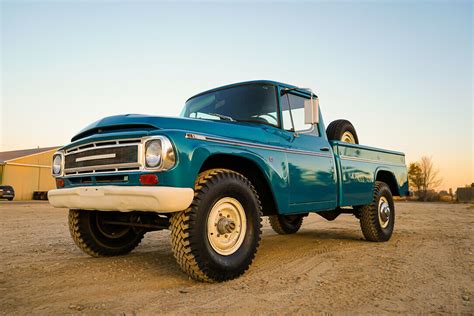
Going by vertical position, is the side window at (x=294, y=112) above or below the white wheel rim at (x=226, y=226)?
above

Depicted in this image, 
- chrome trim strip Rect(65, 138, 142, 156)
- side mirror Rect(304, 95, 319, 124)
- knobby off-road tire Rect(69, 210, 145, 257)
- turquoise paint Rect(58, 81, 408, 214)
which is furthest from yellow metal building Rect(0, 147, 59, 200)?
side mirror Rect(304, 95, 319, 124)

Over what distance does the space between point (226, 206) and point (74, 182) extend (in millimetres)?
1649

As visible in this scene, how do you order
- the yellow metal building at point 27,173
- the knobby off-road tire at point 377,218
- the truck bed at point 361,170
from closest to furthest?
the truck bed at point 361,170, the knobby off-road tire at point 377,218, the yellow metal building at point 27,173

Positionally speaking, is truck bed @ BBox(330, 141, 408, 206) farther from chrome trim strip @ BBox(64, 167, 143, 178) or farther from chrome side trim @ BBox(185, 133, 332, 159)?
chrome trim strip @ BBox(64, 167, 143, 178)

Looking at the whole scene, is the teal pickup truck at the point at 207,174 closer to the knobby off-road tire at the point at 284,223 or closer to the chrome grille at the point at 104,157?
the chrome grille at the point at 104,157

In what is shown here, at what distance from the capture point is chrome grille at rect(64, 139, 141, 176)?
3109 millimetres

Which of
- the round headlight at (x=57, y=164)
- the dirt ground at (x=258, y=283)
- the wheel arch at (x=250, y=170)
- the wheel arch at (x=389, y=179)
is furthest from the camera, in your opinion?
the wheel arch at (x=389, y=179)

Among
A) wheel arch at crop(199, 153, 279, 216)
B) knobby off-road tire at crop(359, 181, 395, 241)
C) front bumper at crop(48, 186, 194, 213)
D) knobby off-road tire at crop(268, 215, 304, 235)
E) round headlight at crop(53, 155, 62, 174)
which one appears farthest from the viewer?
knobby off-road tire at crop(268, 215, 304, 235)

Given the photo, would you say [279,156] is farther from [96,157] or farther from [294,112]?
[96,157]

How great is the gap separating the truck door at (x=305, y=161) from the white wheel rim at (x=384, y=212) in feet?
5.72

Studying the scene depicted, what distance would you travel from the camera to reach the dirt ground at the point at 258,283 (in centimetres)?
257

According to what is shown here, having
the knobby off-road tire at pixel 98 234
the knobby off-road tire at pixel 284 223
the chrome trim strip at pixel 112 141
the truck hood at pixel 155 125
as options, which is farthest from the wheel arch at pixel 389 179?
the chrome trim strip at pixel 112 141

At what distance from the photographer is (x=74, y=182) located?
3666mm

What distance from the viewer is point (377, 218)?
241 inches
